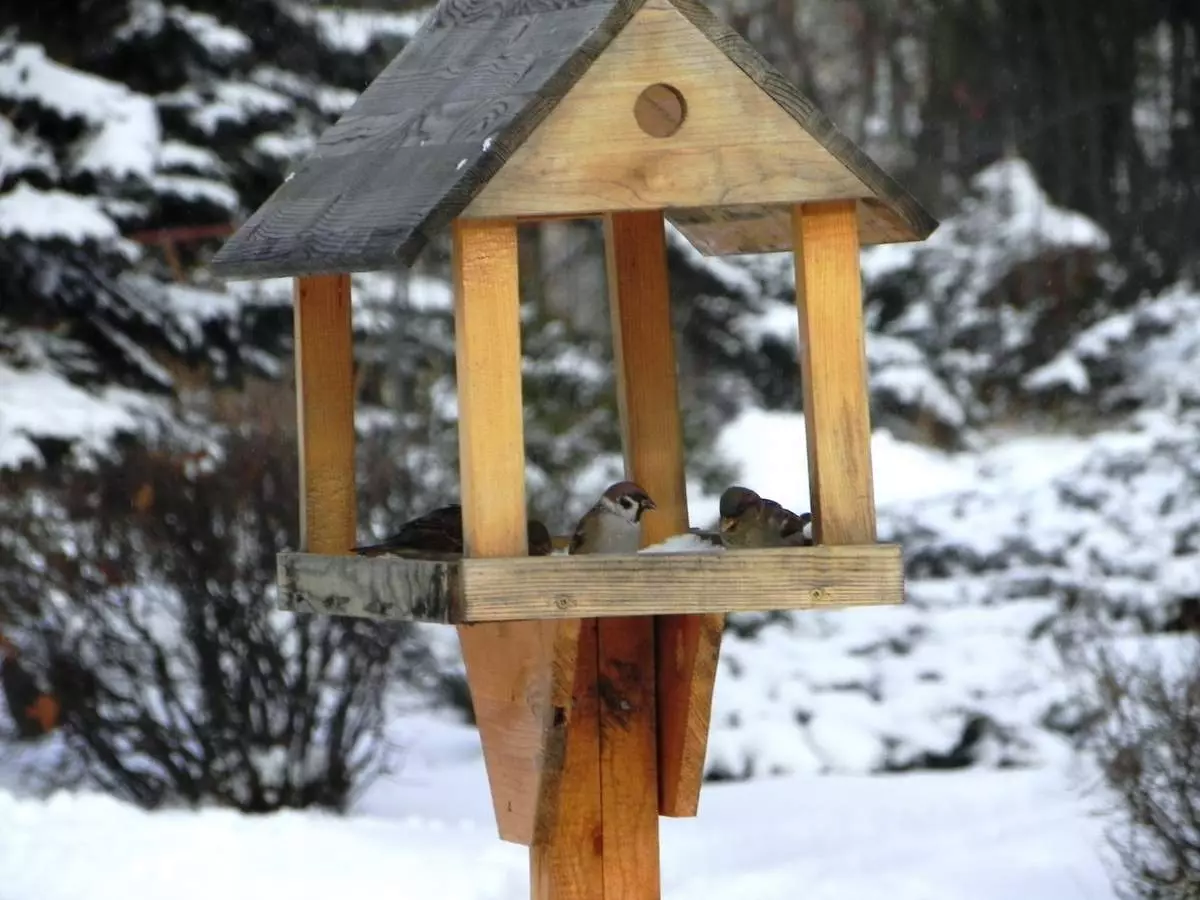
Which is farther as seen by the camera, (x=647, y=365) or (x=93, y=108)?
(x=93, y=108)

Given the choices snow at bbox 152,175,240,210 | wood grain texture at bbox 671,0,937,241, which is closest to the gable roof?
wood grain texture at bbox 671,0,937,241

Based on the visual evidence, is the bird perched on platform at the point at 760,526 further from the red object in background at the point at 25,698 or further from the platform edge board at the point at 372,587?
the red object in background at the point at 25,698

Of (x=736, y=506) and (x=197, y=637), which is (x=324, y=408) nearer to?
(x=736, y=506)

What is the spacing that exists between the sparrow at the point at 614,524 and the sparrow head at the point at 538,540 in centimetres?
5

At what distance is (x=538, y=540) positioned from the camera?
3.46 m

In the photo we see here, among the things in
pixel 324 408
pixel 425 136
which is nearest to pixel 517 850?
pixel 324 408

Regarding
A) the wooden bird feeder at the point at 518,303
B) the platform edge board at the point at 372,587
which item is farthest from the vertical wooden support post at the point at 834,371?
the platform edge board at the point at 372,587

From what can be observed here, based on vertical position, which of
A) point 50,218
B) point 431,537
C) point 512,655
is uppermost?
point 50,218

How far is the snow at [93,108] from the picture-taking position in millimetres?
10766

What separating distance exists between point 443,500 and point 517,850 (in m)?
1.98

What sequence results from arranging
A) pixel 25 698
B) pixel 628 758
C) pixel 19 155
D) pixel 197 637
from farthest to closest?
pixel 19 155
pixel 25 698
pixel 197 637
pixel 628 758

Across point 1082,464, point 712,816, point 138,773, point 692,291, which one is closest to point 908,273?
point 692,291

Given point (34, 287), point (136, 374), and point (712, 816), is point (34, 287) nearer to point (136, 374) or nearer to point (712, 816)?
point (136, 374)

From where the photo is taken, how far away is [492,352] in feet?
10.7
